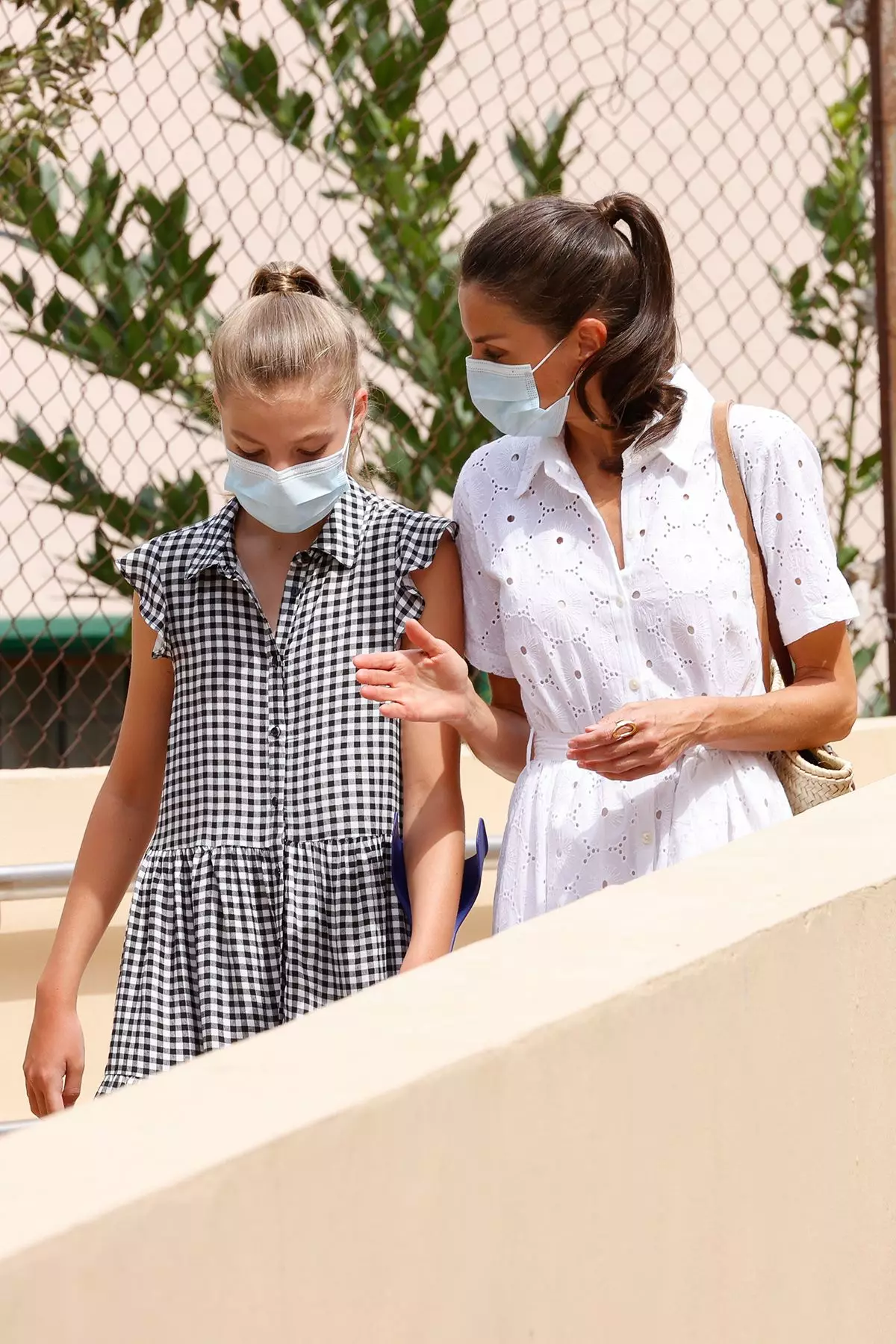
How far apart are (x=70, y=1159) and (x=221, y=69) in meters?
3.74

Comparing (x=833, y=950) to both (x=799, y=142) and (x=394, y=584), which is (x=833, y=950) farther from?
(x=799, y=142)

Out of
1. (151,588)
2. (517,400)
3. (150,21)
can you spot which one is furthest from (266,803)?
(150,21)

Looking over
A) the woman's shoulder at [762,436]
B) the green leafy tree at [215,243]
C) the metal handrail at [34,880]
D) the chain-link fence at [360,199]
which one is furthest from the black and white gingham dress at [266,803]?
the green leafy tree at [215,243]

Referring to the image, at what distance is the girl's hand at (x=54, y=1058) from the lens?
1893 millimetres

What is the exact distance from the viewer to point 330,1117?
1077mm

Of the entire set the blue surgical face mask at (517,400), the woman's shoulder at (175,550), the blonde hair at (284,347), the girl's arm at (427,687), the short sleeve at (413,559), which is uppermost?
the blonde hair at (284,347)

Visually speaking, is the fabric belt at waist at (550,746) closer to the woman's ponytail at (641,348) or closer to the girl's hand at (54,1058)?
the woman's ponytail at (641,348)

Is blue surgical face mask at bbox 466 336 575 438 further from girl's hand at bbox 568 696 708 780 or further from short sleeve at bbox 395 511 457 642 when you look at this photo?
girl's hand at bbox 568 696 708 780

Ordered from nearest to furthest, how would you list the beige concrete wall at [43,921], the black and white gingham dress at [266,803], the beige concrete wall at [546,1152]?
the beige concrete wall at [546,1152]
the black and white gingham dress at [266,803]
the beige concrete wall at [43,921]

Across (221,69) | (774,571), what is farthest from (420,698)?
(221,69)

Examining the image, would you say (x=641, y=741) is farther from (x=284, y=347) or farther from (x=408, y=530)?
(x=284, y=347)

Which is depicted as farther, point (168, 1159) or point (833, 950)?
point (833, 950)

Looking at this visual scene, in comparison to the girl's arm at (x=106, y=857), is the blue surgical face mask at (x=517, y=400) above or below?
above

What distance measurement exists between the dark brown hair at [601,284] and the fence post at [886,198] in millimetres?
1605
